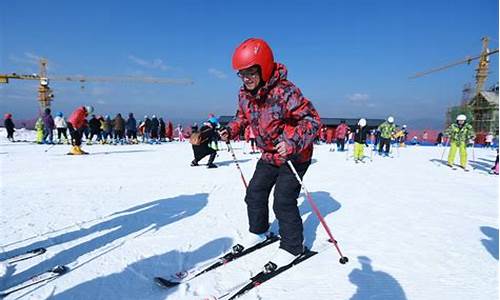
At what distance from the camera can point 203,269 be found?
101 inches

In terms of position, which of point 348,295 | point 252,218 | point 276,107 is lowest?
point 348,295

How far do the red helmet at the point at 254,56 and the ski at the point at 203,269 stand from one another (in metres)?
1.74

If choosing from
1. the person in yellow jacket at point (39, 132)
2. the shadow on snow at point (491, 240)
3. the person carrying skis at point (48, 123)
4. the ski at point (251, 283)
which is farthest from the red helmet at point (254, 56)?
the person in yellow jacket at point (39, 132)

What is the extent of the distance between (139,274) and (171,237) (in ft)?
2.67

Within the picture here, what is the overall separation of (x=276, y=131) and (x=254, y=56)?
682mm

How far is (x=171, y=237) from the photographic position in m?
3.30

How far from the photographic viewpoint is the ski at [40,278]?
2.18 meters

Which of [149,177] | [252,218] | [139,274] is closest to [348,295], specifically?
[252,218]

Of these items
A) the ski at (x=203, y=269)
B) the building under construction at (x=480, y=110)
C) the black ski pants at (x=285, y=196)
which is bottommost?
the ski at (x=203, y=269)

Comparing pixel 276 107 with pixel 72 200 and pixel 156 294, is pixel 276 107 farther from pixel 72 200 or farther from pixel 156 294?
pixel 72 200

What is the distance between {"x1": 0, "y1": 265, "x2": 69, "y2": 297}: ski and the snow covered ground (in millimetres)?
58

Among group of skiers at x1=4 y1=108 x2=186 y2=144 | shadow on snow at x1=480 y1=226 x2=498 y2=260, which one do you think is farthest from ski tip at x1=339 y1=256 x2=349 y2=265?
group of skiers at x1=4 y1=108 x2=186 y2=144

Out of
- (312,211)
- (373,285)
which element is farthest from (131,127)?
(373,285)

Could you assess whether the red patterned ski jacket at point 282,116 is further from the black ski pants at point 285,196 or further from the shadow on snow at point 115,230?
the shadow on snow at point 115,230
